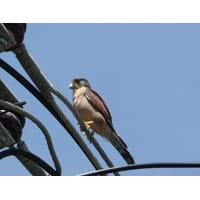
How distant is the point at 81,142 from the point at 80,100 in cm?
532

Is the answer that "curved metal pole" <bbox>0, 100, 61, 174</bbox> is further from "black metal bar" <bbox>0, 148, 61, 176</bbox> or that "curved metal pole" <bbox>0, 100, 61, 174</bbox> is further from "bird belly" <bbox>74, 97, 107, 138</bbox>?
"bird belly" <bbox>74, 97, 107, 138</bbox>

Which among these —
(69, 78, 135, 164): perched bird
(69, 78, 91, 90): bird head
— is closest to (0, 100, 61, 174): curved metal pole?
(69, 78, 135, 164): perched bird

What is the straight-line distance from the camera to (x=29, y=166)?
255 cm

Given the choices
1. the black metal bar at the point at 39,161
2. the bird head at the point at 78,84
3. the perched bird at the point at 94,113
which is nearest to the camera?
the black metal bar at the point at 39,161

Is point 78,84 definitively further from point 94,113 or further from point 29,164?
point 29,164

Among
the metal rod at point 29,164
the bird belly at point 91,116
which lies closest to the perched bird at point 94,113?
the bird belly at point 91,116

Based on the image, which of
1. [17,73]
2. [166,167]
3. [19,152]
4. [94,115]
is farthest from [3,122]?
[94,115]

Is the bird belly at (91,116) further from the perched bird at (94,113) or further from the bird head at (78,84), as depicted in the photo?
the bird head at (78,84)

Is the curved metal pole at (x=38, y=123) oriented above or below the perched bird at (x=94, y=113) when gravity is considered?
above

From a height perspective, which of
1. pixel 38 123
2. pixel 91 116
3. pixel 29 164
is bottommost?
pixel 91 116

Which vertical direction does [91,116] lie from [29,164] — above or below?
below

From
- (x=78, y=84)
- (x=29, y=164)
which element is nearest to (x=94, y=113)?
(x=78, y=84)

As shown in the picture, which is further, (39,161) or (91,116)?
(91,116)

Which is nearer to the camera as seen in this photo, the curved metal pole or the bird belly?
the curved metal pole
